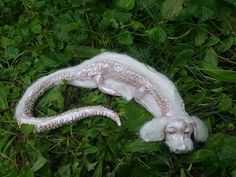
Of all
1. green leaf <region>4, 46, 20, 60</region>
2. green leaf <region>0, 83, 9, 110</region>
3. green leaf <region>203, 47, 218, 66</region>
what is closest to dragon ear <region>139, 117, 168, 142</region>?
green leaf <region>203, 47, 218, 66</region>

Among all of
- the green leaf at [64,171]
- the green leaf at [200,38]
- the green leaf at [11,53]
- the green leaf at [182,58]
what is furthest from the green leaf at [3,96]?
the green leaf at [200,38]

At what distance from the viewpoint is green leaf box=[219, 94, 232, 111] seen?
2479mm

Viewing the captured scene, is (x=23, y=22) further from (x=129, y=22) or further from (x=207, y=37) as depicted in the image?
(x=207, y=37)

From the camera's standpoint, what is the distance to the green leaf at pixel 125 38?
268cm

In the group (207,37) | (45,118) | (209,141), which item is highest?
(207,37)

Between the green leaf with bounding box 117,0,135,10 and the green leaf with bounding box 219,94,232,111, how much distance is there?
1.90 ft

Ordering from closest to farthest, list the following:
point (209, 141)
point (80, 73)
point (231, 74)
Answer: point (209, 141) → point (231, 74) → point (80, 73)

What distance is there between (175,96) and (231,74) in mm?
248

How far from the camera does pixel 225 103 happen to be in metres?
2.48

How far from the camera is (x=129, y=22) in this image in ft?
8.88

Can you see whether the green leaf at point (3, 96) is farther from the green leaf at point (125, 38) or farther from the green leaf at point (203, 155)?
the green leaf at point (203, 155)

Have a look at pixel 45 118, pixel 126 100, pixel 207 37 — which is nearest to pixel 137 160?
pixel 126 100

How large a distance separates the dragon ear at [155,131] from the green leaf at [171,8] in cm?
44

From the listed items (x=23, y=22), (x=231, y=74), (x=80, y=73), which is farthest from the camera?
(x=23, y=22)
